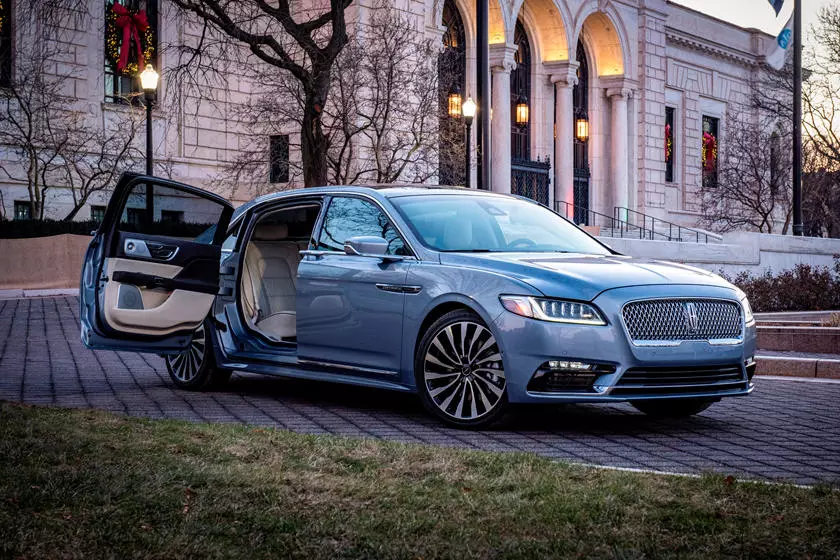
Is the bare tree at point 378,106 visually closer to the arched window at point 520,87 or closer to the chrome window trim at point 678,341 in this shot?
the arched window at point 520,87

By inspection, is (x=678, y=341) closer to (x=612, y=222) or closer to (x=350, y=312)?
(x=350, y=312)

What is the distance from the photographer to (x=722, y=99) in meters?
61.0

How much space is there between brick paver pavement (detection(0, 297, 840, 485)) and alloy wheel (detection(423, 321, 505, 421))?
0.20 m

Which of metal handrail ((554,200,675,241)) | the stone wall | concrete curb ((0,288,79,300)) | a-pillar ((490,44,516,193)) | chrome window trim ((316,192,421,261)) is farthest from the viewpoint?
metal handrail ((554,200,675,241))

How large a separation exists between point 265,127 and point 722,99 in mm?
31804

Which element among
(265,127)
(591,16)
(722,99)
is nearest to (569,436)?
(265,127)

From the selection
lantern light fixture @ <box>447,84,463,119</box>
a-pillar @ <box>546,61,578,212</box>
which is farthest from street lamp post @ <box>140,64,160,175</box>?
a-pillar @ <box>546,61,578,212</box>

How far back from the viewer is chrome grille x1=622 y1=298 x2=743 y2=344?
8188 mm

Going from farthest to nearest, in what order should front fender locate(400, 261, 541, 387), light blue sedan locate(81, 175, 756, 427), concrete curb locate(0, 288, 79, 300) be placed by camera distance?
concrete curb locate(0, 288, 79, 300), front fender locate(400, 261, 541, 387), light blue sedan locate(81, 175, 756, 427)

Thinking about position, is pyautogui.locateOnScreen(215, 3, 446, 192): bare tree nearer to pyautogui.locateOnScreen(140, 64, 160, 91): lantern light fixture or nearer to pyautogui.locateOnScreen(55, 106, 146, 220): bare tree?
pyautogui.locateOnScreen(55, 106, 146, 220): bare tree

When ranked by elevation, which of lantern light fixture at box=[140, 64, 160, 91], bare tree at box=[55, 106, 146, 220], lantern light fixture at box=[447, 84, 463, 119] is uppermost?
lantern light fixture at box=[447, 84, 463, 119]

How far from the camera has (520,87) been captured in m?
49.2

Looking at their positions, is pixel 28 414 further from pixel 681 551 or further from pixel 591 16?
pixel 591 16

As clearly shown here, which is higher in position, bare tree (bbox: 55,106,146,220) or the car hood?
bare tree (bbox: 55,106,146,220)
